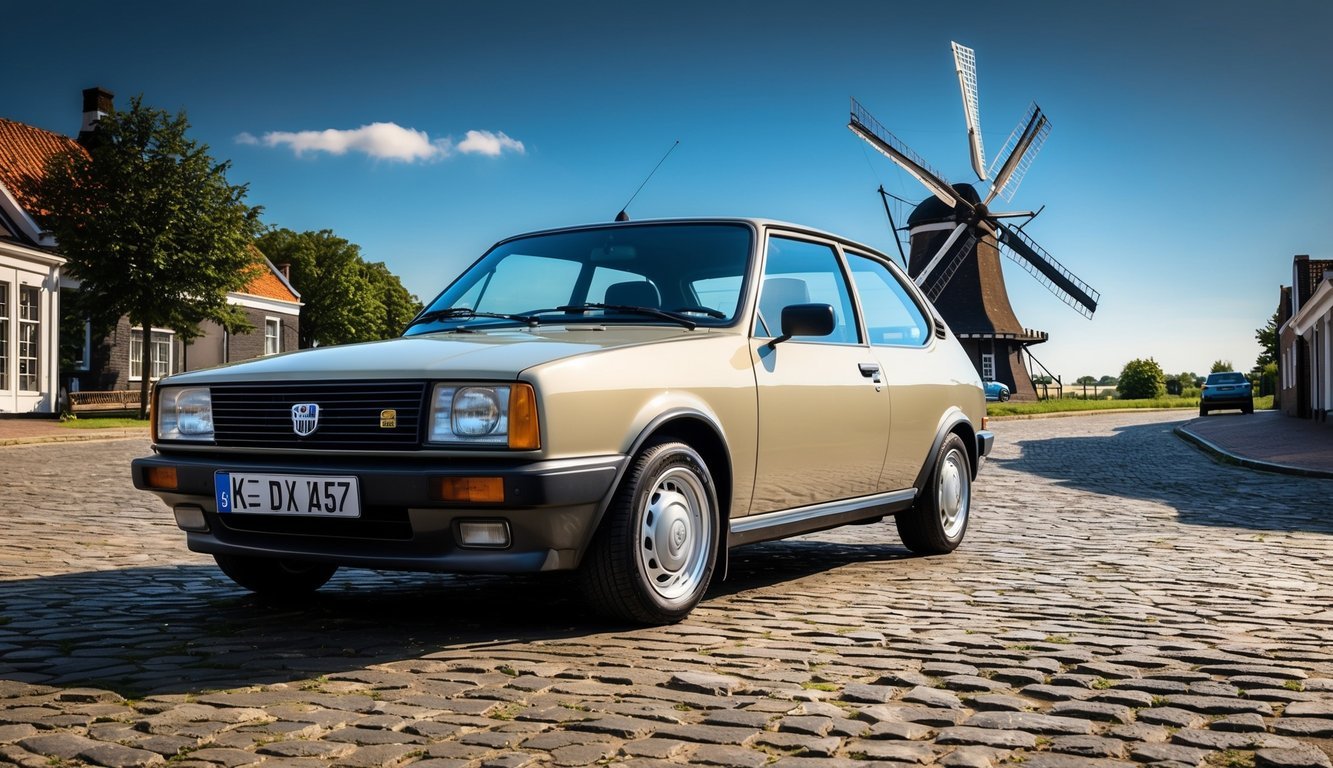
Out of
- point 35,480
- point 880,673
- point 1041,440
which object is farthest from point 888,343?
point 1041,440

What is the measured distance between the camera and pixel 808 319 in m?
5.32

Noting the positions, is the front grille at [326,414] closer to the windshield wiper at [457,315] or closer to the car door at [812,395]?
the windshield wiper at [457,315]

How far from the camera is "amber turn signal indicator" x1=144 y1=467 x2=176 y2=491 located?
4.88 meters

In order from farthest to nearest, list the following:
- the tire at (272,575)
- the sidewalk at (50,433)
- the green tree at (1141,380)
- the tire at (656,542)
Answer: the green tree at (1141,380), the sidewalk at (50,433), the tire at (272,575), the tire at (656,542)

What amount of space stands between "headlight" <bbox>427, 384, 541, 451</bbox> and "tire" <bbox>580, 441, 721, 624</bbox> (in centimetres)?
52

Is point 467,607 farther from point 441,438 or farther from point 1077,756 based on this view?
point 1077,756

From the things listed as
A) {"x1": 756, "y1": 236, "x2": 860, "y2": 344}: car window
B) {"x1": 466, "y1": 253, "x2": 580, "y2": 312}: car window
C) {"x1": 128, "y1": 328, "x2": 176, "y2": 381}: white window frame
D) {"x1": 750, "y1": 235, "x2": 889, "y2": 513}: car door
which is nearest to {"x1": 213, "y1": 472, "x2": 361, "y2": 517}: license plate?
A: {"x1": 466, "y1": 253, "x2": 580, "y2": 312}: car window

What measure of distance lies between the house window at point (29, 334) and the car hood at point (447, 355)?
25.7 m

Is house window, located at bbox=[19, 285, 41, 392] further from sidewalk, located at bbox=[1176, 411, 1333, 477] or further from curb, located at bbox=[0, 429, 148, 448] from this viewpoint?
sidewalk, located at bbox=[1176, 411, 1333, 477]

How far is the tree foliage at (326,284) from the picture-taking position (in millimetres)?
64938

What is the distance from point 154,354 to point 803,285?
107ft

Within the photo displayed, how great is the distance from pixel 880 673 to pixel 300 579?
285cm

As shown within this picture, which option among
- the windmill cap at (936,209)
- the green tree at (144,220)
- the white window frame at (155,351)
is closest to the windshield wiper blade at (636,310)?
the green tree at (144,220)

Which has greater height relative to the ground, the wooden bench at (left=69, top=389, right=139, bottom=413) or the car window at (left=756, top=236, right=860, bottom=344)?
the car window at (left=756, top=236, right=860, bottom=344)
